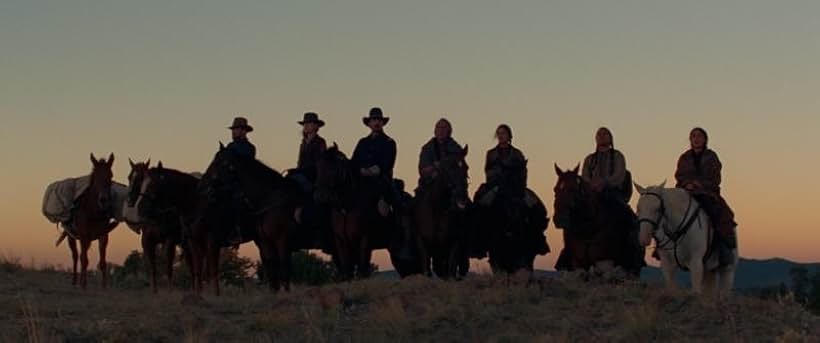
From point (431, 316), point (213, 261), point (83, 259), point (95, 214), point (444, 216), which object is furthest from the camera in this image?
point (83, 259)

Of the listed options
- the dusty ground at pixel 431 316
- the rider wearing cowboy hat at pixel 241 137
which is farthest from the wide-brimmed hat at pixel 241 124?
the dusty ground at pixel 431 316

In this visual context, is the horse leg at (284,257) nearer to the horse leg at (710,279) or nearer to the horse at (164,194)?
the horse at (164,194)

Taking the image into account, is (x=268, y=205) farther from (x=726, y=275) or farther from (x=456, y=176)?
(x=726, y=275)

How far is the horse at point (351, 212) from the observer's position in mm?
17312

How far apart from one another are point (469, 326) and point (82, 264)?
1147 centimetres

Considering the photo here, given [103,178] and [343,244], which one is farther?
[103,178]

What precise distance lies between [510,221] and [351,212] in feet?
7.60

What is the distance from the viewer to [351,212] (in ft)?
58.6

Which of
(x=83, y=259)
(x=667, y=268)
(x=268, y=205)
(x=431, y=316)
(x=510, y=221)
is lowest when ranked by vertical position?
(x=431, y=316)

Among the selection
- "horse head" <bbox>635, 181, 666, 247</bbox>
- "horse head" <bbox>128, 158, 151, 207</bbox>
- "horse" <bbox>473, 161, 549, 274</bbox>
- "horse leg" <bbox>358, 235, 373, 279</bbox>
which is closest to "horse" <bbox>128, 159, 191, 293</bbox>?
"horse head" <bbox>128, 158, 151, 207</bbox>

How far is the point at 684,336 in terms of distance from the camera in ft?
41.1

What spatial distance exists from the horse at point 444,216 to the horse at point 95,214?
20.5 ft

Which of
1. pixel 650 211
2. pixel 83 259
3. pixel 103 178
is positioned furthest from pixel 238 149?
pixel 650 211

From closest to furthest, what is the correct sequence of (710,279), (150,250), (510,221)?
(710,279) < (510,221) < (150,250)
